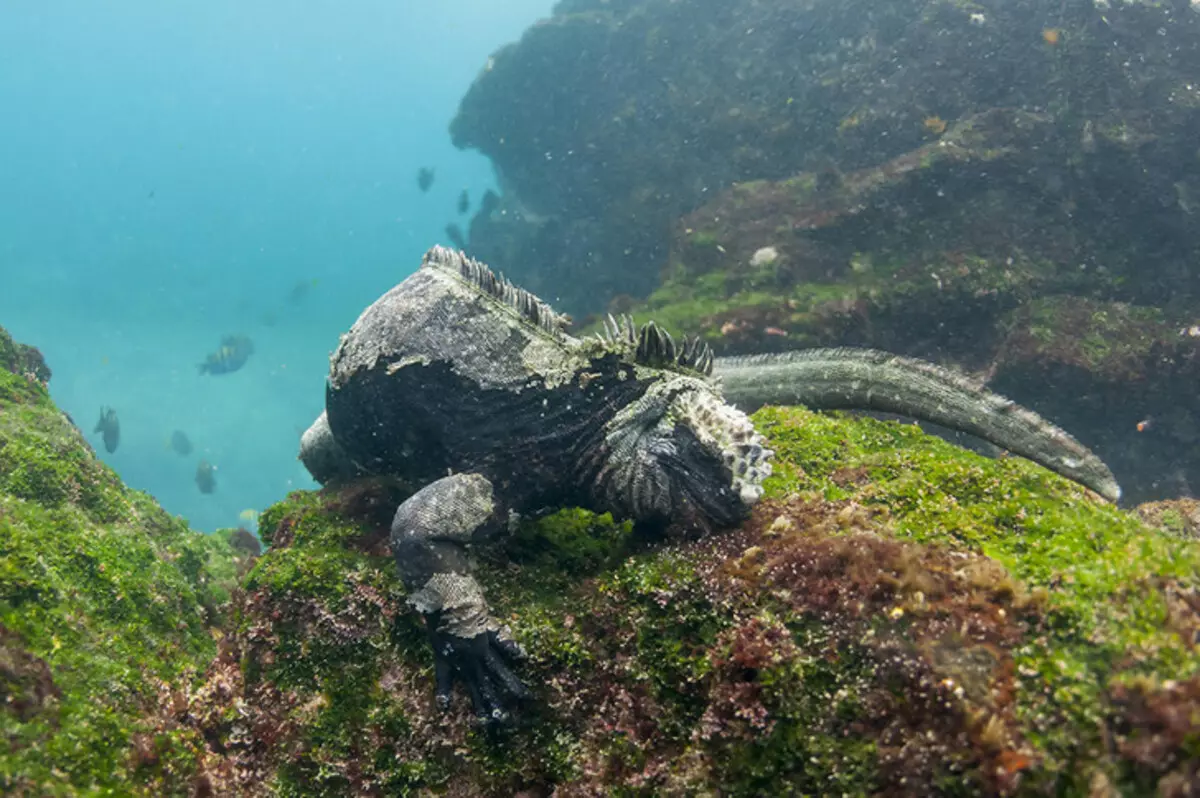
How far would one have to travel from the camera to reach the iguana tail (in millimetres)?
4391

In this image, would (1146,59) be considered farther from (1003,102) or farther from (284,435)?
(284,435)

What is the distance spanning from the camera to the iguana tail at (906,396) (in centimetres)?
439

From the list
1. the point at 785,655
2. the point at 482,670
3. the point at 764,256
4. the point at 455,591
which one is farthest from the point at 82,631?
the point at 764,256

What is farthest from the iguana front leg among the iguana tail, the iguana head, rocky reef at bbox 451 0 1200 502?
rocky reef at bbox 451 0 1200 502

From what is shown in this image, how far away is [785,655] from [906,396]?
10.1 feet

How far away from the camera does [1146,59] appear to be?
1070 centimetres

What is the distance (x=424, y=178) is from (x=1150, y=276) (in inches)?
978

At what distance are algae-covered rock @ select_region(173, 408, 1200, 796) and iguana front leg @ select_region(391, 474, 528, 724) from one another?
0.52 feet

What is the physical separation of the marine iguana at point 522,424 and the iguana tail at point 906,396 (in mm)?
12

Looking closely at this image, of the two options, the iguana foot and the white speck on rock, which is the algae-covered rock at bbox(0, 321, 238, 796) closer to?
the iguana foot

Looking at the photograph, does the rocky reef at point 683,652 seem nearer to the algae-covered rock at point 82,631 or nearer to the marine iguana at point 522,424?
the algae-covered rock at point 82,631

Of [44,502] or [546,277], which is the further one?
[546,277]

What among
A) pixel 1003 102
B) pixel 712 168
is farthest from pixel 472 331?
pixel 712 168

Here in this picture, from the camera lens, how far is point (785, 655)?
9.25ft
